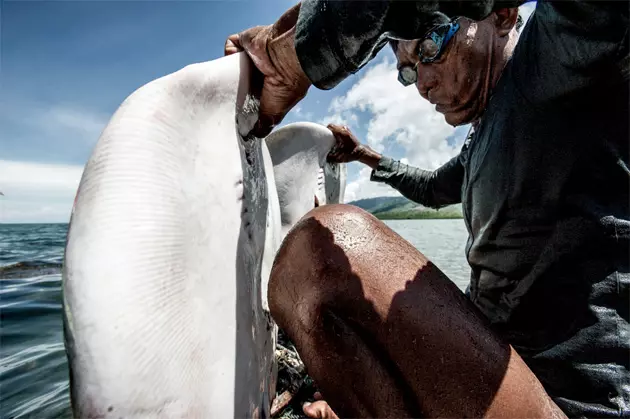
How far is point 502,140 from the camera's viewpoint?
127 centimetres

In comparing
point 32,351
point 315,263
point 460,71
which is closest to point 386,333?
point 315,263

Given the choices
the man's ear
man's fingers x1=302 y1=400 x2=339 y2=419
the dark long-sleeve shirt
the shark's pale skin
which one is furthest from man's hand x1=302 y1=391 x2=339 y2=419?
the man's ear

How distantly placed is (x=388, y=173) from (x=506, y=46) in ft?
5.42

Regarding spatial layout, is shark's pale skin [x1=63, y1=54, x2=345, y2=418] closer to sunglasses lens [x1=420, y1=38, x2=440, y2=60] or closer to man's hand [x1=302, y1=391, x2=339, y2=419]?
man's hand [x1=302, y1=391, x2=339, y2=419]

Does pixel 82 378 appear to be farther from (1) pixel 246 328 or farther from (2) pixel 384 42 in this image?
(2) pixel 384 42

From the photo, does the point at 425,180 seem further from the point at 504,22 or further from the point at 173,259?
the point at 173,259

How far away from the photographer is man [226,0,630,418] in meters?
A: 0.72

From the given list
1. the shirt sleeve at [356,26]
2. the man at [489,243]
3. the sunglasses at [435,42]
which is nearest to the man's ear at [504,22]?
the man at [489,243]

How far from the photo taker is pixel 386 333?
0.76 meters

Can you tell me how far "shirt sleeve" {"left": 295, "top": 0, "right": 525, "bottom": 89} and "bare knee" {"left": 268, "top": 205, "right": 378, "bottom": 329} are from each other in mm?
336

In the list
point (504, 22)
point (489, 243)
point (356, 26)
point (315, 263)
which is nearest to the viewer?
point (356, 26)

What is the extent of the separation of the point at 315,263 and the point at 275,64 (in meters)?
0.54

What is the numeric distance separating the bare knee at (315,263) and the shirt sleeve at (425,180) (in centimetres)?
204

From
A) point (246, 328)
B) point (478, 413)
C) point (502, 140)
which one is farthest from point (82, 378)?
point (502, 140)
